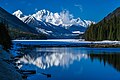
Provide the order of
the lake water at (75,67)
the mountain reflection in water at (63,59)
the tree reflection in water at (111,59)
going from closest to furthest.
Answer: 1. the lake water at (75,67)
2. the tree reflection in water at (111,59)
3. the mountain reflection in water at (63,59)

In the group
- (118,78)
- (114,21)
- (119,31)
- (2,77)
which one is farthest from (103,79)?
(114,21)

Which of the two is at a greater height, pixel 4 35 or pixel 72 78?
pixel 4 35

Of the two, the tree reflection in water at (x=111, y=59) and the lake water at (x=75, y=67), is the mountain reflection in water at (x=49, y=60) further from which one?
the tree reflection in water at (x=111, y=59)

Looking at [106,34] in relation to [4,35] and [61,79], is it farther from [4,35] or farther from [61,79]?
[61,79]

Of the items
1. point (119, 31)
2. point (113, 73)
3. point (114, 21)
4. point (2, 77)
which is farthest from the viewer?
point (114, 21)

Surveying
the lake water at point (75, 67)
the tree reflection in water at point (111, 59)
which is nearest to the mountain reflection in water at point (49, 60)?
the lake water at point (75, 67)

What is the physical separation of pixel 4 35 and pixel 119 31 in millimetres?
105674

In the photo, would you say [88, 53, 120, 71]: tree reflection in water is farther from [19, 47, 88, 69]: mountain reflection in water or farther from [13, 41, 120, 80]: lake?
[19, 47, 88, 69]: mountain reflection in water

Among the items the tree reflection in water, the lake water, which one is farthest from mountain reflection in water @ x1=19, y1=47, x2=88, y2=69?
the tree reflection in water

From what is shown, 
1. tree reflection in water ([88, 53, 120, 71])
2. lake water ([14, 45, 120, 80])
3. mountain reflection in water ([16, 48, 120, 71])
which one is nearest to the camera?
lake water ([14, 45, 120, 80])

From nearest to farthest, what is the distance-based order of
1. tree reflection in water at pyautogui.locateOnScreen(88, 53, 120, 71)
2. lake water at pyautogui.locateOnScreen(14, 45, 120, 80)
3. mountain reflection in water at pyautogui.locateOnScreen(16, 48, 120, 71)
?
lake water at pyautogui.locateOnScreen(14, 45, 120, 80) < tree reflection in water at pyautogui.locateOnScreen(88, 53, 120, 71) < mountain reflection in water at pyautogui.locateOnScreen(16, 48, 120, 71)

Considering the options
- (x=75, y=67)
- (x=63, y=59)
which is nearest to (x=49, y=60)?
(x=63, y=59)

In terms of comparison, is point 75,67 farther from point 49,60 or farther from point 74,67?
point 49,60

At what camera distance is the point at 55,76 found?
45.4 metres
